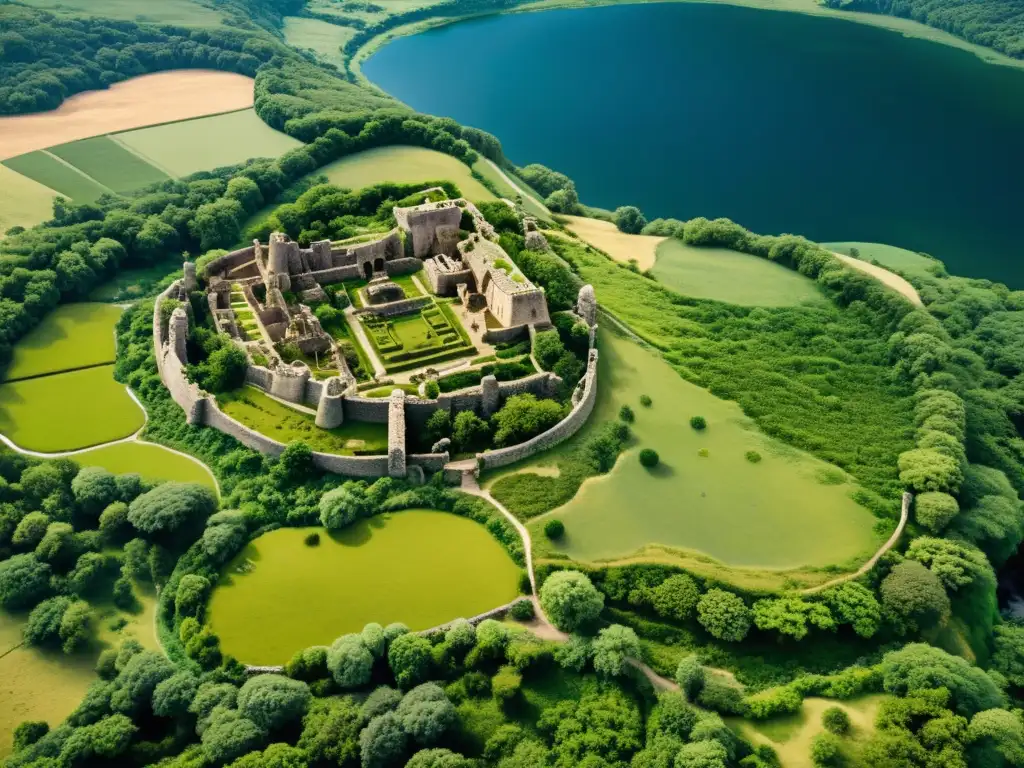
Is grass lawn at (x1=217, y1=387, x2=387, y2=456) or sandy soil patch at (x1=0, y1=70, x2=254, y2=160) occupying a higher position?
grass lawn at (x1=217, y1=387, x2=387, y2=456)

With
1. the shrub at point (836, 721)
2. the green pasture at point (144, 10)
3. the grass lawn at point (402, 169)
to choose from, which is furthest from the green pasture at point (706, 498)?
the green pasture at point (144, 10)

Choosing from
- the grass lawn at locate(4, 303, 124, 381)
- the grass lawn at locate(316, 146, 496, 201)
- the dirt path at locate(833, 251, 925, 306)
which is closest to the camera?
the grass lawn at locate(4, 303, 124, 381)

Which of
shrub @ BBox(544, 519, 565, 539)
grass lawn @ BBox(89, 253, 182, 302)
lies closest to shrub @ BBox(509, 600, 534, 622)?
shrub @ BBox(544, 519, 565, 539)

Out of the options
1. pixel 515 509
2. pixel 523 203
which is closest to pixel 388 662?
pixel 515 509

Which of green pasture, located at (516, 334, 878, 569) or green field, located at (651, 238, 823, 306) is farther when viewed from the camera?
green field, located at (651, 238, 823, 306)

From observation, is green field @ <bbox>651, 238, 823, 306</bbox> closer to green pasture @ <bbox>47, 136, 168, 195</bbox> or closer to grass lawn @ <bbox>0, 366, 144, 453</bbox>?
grass lawn @ <bbox>0, 366, 144, 453</bbox>
